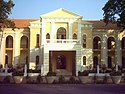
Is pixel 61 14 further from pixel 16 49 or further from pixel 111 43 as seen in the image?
pixel 111 43

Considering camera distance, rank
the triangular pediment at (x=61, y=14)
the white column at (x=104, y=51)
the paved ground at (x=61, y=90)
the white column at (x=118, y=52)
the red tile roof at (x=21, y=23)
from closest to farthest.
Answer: the paved ground at (x=61, y=90) < the triangular pediment at (x=61, y=14) < the white column at (x=104, y=51) < the white column at (x=118, y=52) < the red tile roof at (x=21, y=23)

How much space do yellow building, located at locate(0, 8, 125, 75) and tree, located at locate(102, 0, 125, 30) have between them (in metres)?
6.39

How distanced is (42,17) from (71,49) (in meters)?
7.42

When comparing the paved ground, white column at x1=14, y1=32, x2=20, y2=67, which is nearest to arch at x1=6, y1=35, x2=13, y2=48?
white column at x1=14, y1=32, x2=20, y2=67

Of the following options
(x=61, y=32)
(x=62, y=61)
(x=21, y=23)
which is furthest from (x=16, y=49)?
(x=61, y=32)

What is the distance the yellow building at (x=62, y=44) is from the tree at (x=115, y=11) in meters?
6.39

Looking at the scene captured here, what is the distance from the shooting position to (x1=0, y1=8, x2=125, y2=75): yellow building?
3941 cm

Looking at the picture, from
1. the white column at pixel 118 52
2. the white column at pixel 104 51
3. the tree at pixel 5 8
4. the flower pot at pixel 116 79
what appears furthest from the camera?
the white column at pixel 118 52

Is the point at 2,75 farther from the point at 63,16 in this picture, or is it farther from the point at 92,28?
the point at 92,28

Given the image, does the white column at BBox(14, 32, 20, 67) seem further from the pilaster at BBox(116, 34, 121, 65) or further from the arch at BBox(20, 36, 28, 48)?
the pilaster at BBox(116, 34, 121, 65)

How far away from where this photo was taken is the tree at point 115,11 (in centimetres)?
A: 3369

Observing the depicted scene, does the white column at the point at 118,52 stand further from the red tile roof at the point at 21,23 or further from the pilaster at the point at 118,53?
the red tile roof at the point at 21,23

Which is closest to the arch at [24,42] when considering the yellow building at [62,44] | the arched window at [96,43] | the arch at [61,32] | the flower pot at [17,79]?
the yellow building at [62,44]

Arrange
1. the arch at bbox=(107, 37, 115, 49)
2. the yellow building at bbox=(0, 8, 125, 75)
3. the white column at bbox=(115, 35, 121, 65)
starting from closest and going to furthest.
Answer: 1. the yellow building at bbox=(0, 8, 125, 75)
2. the white column at bbox=(115, 35, 121, 65)
3. the arch at bbox=(107, 37, 115, 49)
